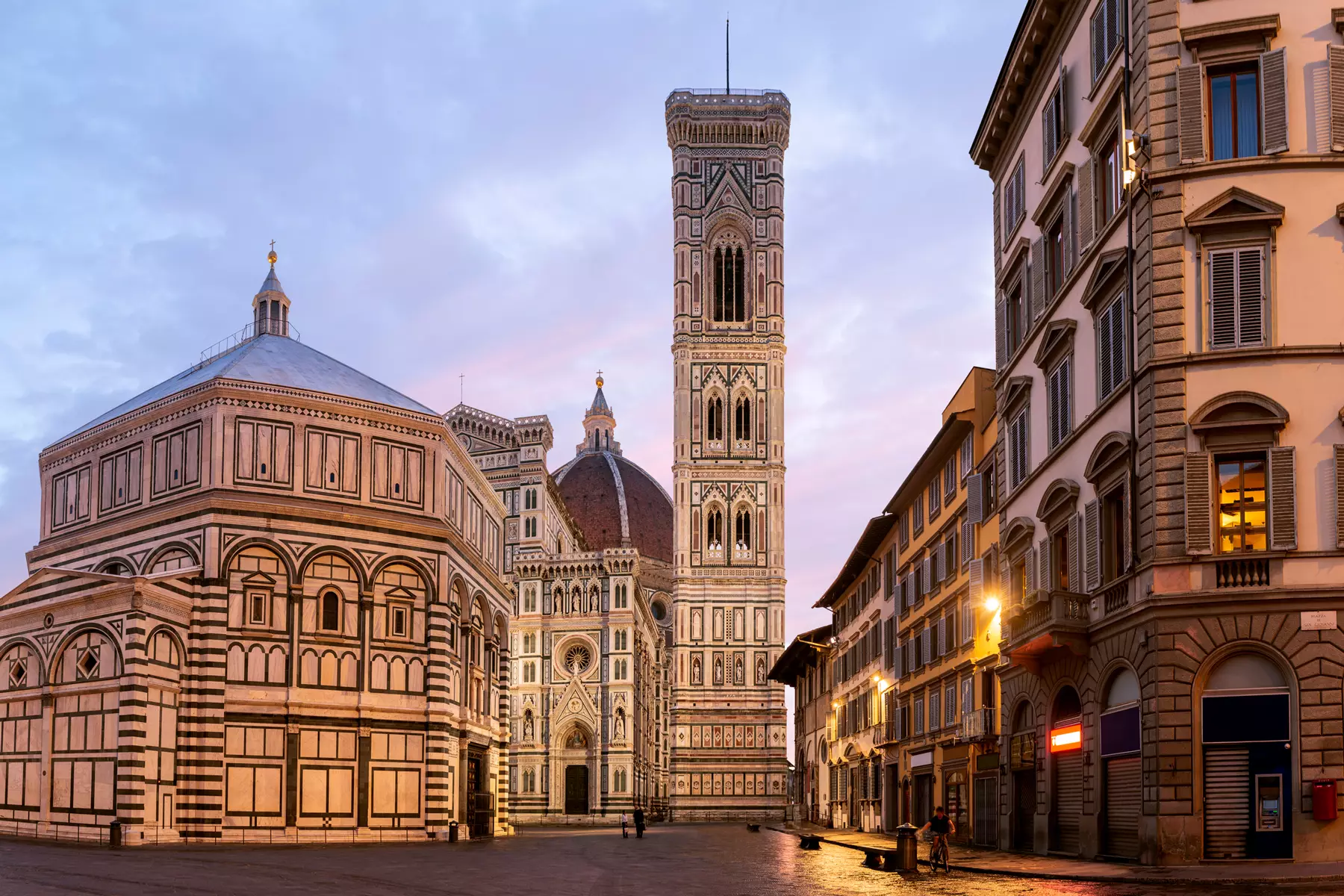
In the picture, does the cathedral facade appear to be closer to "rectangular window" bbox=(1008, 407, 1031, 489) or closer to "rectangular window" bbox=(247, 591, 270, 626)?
"rectangular window" bbox=(247, 591, 270, 626)

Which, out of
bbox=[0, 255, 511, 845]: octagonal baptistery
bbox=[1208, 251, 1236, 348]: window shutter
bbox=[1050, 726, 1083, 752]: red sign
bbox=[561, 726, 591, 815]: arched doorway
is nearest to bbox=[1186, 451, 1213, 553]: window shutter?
bbox=[1208, 251, 1236, 348]: window shutter

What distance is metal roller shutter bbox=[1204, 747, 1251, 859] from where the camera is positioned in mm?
23906

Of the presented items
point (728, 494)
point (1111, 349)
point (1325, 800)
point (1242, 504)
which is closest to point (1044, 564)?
point (1111, 349)

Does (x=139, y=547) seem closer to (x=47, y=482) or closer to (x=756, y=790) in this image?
(x=47, y=482)

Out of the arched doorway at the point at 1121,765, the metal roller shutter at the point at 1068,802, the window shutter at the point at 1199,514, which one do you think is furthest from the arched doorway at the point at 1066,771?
the window shutter at the point at 1199,514

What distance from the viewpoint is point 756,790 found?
12425 cm

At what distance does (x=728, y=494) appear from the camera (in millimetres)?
127250

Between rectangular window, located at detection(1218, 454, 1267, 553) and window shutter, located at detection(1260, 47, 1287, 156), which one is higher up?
window shutter, located at detection(1260, 47, 1287, 156)

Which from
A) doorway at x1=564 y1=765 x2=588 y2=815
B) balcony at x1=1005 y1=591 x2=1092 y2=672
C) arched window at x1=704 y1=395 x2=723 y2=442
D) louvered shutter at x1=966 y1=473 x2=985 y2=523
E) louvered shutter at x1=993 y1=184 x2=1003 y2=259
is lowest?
doorway at x1=564 y1=765 x2=588 y2=815

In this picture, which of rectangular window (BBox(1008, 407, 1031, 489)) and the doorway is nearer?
rectangular window (BBox(1008, 407, 1031, 489))

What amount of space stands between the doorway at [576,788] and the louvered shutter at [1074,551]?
92618 millimetres

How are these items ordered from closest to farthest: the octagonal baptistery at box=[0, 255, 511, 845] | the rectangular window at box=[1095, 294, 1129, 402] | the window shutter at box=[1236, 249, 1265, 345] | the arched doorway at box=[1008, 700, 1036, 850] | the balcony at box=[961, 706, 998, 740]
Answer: the window shutter at box=[1236, 249, 1265, 345]
the rectangular window at box=[1095, 294, 1129, 402]
the arched doorway at box=[1008, 700, 1036, 850]
the balcony at box=[961, 706, 998, 740]
the octagonal baptistery at box=[0, 255, 511, 845]

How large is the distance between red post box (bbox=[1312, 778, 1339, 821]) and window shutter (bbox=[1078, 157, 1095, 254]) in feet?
36.0

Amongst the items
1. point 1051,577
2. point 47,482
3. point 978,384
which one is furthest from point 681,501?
point 1051,577
